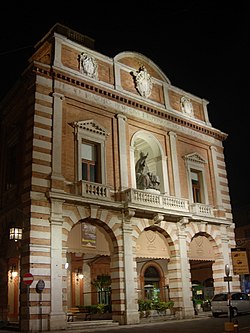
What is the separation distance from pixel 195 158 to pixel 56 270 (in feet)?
43.8

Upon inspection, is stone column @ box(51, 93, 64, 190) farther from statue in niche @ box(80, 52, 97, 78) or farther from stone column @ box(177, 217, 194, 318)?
stone column @ box(177, 217, 194, 318)

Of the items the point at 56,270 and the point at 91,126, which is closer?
the point at 56,270

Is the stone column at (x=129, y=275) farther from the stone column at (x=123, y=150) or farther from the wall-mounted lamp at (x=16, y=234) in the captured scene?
the wall-mounted lamp at (x=16, y=234)

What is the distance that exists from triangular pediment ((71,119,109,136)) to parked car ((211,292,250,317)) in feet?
37.9

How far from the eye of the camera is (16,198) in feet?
66.4

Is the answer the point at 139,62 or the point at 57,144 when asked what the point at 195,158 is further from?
the point at 57,144

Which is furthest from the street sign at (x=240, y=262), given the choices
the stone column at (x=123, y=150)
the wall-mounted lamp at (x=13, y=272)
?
the wall-mounted lamp at (x=13, y=272)

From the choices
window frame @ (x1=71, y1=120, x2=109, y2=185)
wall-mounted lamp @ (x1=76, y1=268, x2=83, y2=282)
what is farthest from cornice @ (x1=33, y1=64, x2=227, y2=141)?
wall-mounted lamp @ (x1=76, y1=268, x2=83, y2=282)

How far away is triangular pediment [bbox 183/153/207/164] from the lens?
26.7m

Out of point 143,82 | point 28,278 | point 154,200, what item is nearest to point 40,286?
point 28,278

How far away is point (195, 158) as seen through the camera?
27234mm

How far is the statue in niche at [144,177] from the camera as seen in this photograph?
24.0m

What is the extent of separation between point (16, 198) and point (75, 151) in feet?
12.9

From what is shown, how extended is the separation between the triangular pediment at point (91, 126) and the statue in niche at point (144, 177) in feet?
11.5
